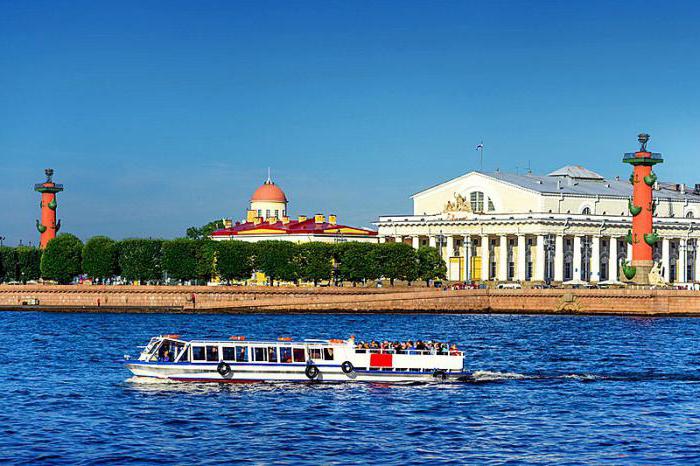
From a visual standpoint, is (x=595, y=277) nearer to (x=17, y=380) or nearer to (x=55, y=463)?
(x=17, y=380)

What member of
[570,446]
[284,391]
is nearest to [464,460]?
[570,446]

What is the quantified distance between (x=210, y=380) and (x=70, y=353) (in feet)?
40.6

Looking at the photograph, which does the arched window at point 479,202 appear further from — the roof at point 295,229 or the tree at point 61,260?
the tree at point 61,260

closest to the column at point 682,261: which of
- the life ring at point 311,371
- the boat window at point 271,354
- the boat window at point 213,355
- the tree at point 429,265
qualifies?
the tree at point 429,265

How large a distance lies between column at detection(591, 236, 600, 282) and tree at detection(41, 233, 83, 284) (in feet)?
121

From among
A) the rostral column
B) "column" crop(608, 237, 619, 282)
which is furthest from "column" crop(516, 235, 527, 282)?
the rostral column

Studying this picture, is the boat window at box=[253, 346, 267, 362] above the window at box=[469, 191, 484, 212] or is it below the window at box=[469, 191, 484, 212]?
below

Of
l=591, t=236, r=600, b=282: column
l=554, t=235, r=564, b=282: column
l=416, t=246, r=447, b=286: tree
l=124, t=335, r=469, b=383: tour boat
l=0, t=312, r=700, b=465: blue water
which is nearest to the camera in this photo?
l=0, t=312, r=700, b=465: blue water

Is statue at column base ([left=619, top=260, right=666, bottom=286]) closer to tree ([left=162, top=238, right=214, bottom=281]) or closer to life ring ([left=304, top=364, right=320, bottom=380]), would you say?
tree ([left=162, top=238, right=214, bottom=281])

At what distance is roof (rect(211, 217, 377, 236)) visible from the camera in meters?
Result: 118

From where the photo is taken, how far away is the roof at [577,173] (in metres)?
115

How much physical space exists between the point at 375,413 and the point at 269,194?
4001 inches

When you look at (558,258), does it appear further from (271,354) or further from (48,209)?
(271,354)

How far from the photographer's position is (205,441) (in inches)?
1179
